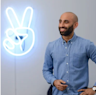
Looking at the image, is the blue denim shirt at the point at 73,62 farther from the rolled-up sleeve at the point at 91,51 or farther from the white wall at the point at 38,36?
the white wall at the point at 38,36

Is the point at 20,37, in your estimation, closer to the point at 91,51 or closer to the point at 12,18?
the point at 12,18

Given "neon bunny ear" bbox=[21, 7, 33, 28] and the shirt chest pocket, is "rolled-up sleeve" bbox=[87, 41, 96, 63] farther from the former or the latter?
"neon bunny ear" bbox=[21, 7, 33, 28]

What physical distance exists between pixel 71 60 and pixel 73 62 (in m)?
0.02

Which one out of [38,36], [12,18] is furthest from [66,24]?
[12,18]

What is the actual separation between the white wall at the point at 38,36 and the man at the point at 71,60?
1.54 m

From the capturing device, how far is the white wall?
9.34 feet

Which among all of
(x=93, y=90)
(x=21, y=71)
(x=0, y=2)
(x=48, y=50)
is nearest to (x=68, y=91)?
(x=93, y=90)

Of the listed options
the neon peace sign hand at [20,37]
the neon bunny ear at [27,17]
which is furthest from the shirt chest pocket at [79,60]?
the neon bunny ear at [27,17]

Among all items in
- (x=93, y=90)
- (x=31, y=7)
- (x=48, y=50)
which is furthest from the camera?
(x=31, y=7)

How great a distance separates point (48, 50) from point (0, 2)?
1.94m

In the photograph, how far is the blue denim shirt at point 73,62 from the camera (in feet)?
Answer: 4.17

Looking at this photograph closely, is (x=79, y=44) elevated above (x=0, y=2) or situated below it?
below

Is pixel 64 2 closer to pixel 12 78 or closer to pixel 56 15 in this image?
pixel 56 15

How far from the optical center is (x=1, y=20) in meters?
2.88
